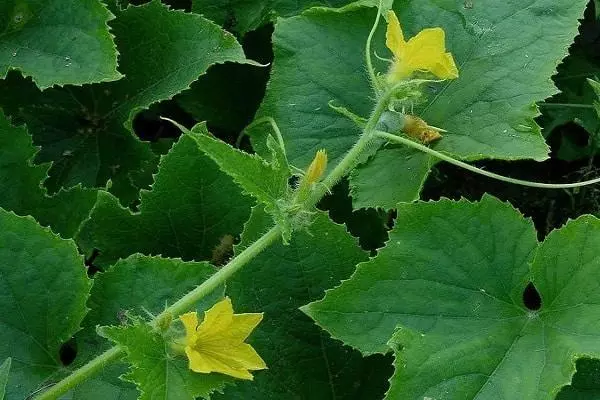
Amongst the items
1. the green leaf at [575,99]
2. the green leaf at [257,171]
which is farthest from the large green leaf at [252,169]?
the green leaf at [575,99]

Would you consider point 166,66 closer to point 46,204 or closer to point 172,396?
point 46,204

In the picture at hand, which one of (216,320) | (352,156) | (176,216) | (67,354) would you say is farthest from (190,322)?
(67,354)

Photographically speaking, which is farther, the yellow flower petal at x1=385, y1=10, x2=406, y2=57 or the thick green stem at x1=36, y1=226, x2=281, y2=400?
the yellow flower petal at x1=385, y1=10, x2=406, y2=57

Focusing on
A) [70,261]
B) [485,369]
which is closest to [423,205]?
[485,369]

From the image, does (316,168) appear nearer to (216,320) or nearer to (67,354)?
(216,320)

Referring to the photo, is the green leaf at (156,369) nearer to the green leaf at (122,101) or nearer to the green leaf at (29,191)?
the green leaf at (29,191)

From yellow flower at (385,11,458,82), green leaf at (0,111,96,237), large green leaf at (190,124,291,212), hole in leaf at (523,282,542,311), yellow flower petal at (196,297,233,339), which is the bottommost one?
hole in leaf at (523,282,542,311)

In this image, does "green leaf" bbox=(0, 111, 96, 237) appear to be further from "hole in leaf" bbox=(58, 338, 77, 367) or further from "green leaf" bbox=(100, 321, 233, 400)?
"green leaf" bbox=(100, 321, 233, 400)

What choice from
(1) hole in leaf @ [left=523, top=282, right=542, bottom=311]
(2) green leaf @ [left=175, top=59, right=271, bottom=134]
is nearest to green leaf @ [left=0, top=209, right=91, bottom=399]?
(2) green leaf @ [left=175, top=59, right=271, bottom=134]
